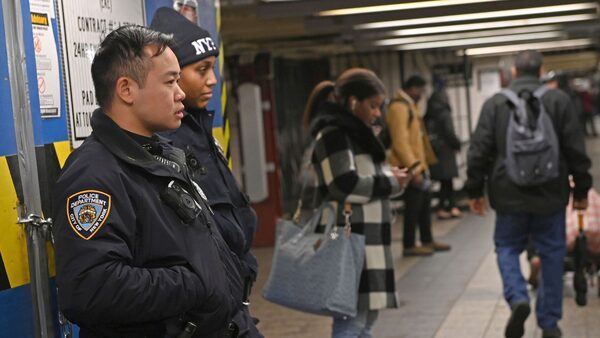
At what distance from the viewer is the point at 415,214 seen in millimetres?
11953

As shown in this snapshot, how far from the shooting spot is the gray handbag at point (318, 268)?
5586mm

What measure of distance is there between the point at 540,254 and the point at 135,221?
466 centimetres

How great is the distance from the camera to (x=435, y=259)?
12.0m

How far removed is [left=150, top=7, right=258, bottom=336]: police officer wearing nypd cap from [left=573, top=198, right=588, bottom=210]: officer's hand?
3.68 metres

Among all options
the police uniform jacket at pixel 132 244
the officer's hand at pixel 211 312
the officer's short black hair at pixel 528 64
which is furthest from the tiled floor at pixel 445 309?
the police uniform jacket at pixel 132 244

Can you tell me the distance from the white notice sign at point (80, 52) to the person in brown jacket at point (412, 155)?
7.76 meters

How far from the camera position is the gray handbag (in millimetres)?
5586

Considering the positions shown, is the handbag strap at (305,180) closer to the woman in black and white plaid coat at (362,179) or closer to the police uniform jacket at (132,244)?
the woman in black and white plaid coat at (362,179)

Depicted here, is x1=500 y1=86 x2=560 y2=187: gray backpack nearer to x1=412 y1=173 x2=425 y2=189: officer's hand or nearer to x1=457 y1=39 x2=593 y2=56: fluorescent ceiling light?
x1=412 y1=173 x2=425 y2=189: officer's hand

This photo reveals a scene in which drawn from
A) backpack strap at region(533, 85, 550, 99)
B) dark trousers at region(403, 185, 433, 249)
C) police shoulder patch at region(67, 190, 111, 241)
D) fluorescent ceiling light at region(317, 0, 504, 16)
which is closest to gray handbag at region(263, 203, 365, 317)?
backpack strap at region(533, 85, 550, 99)

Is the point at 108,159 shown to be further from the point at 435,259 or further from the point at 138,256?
the point at 435,259

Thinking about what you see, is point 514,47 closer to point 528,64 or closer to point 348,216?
point 528,64

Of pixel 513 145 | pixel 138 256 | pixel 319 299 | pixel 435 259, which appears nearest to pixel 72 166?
pixel 138 256

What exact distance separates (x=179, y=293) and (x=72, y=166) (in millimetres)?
427
